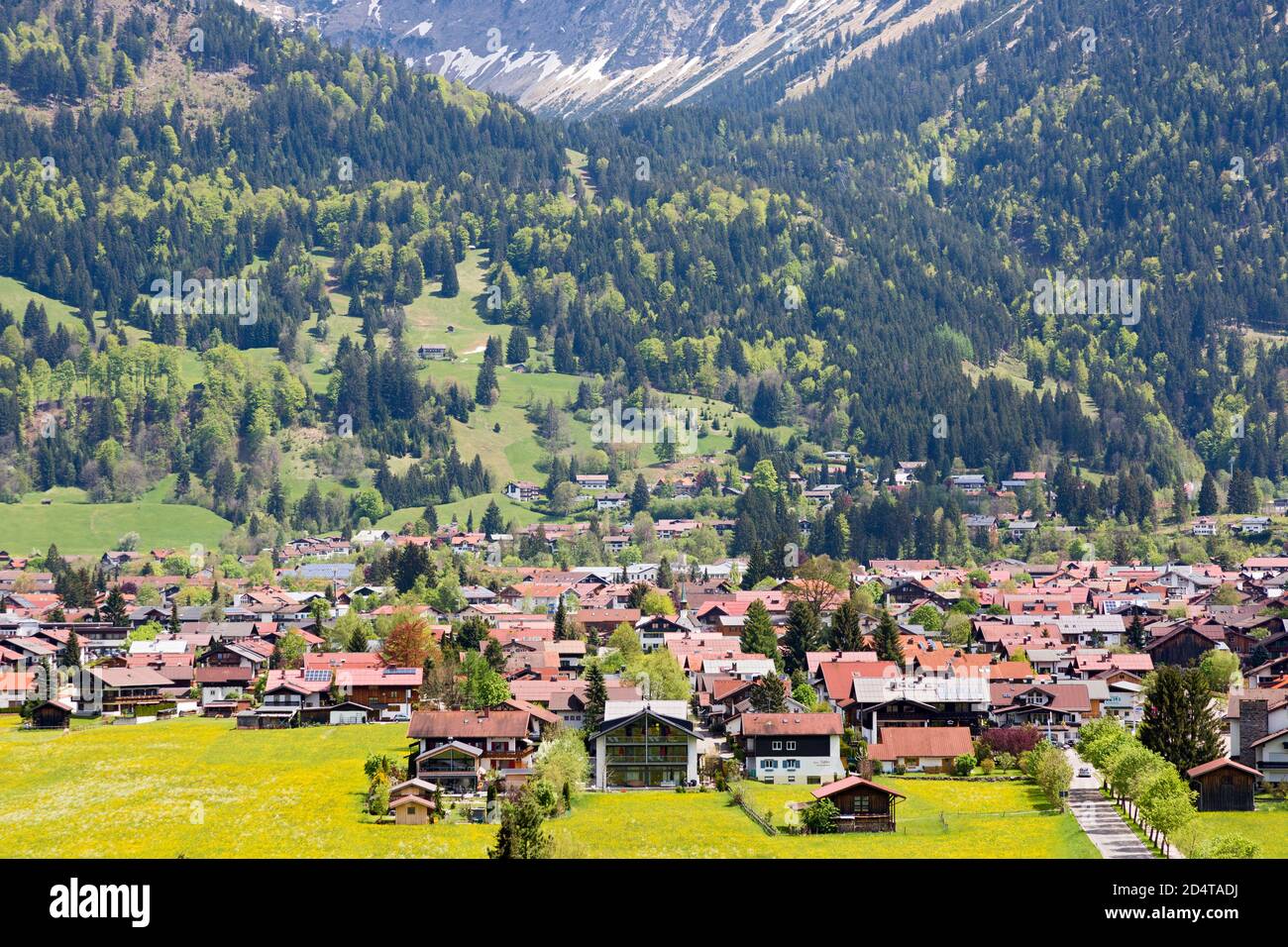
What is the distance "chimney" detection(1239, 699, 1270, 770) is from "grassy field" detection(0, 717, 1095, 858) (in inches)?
351

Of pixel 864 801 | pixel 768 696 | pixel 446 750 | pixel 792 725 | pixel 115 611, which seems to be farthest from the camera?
pixel 115 611

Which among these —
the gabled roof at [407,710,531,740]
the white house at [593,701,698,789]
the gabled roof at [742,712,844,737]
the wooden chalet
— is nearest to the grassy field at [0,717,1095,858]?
the wooden chalet

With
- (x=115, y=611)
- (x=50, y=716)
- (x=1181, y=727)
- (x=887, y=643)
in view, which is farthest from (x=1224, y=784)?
(x=115, y=611)

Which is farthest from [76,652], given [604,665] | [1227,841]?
[1227,841]

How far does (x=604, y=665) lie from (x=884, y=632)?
17.3 meters

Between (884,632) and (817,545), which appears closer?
(884,632)

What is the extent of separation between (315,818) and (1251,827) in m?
32.6

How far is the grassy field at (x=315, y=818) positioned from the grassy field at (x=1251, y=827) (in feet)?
11.0

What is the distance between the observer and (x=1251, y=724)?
74188mm

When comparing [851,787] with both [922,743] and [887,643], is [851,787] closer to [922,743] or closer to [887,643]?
[922,743]

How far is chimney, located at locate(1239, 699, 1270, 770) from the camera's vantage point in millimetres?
73000
